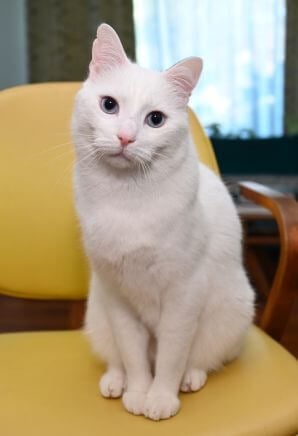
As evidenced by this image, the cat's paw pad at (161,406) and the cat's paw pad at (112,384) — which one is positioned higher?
the cat's paw pad at (161,406)

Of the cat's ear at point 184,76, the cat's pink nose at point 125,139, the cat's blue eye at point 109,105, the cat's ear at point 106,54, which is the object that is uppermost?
the cat's ear at point 106,54

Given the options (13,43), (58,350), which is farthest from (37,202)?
(13,43)

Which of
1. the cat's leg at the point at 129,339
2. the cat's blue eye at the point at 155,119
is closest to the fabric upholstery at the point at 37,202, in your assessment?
the cat's leg at the point at 129,339

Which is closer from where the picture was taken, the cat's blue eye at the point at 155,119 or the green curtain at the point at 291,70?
the cat's blue eye at the point at 155,119

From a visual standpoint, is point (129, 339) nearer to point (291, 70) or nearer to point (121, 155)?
point (121, 155)

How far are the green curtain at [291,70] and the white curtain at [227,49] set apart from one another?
0.04m

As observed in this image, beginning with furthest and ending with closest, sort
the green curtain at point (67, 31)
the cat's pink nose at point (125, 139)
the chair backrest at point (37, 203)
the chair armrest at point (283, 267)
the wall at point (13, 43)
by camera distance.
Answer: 1. the green curtain at point (67, 31)
2. the wall at point (13, 43)
3. the chair backrest at point (37, 203)
4. the chair armrest at point (283, 267)
5. the cat's pink nose at point (125, 139)

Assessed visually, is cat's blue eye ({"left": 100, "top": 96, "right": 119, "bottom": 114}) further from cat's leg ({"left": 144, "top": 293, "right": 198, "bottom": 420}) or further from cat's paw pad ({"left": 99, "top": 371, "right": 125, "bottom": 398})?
cat's paw pad ({"left": 99, "top": 371, "right": 125, "bottom": 398})

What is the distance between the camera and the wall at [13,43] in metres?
2.94

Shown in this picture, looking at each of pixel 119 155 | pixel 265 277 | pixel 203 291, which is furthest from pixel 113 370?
pixel 265 277

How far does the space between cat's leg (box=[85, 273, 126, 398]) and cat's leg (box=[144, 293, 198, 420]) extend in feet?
0.24

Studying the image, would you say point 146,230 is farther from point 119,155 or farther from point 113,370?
point 113,370

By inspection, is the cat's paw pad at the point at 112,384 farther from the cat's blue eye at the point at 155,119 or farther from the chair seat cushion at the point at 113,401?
the cat's blue eye at the point at 155,119

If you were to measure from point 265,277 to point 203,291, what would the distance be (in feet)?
6.30
